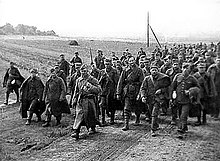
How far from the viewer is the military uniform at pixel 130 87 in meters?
8.05

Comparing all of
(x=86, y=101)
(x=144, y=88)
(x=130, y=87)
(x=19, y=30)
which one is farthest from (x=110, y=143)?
(x=19, y=30)

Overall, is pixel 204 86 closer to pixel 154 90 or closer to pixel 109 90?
pixel 154 90

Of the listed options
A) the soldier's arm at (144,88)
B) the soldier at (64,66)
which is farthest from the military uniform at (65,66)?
the soldier's arm at (144,88)

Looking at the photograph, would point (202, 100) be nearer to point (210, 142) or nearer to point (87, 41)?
point (210, 142)

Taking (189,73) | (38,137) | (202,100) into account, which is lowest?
(38,137)

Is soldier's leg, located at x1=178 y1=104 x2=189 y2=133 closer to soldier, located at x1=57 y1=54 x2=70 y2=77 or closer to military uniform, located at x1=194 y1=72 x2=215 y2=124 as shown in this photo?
military uniform, located at x1=194 y1=72 x2=215 y2=124

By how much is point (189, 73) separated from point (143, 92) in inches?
36.2

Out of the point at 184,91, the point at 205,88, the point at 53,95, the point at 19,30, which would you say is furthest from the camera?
Result: the point at 19,30

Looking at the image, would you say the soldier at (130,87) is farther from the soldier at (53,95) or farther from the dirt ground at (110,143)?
the soldier at (53,95)

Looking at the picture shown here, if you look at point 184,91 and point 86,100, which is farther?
point 86,100

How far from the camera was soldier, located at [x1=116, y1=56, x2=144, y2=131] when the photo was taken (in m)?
8.05

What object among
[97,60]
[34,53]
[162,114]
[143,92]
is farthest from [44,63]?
[143,92]

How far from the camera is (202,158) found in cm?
569

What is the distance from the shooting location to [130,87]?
805 centimetres
